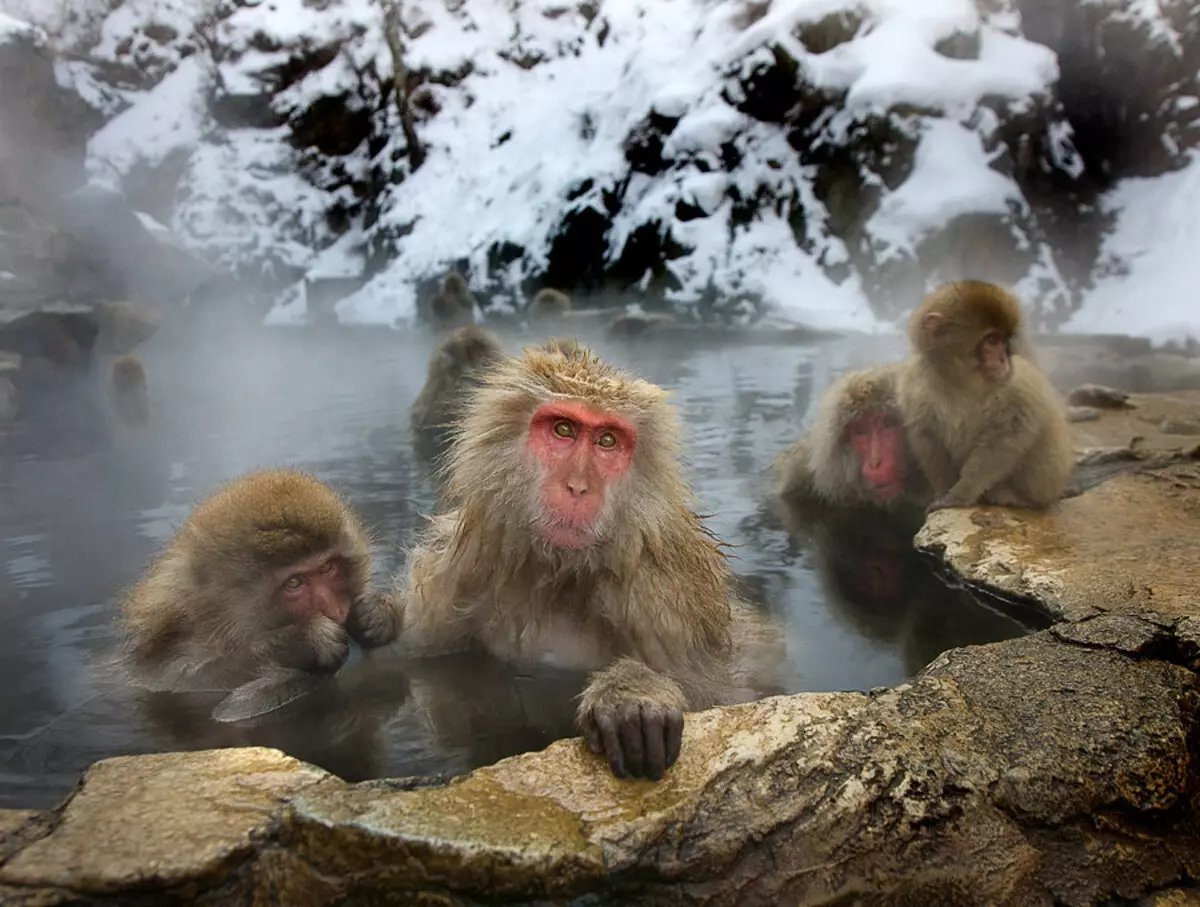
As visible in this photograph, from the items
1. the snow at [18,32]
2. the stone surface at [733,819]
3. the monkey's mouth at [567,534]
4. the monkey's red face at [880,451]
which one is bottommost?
the stone surface at [733,819]

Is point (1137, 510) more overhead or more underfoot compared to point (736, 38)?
more underfoot

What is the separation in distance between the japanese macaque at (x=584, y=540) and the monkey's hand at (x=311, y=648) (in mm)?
301

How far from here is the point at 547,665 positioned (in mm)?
2518

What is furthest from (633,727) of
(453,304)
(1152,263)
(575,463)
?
(1152,263)

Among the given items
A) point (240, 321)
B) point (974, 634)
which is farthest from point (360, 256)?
point (974, 634)

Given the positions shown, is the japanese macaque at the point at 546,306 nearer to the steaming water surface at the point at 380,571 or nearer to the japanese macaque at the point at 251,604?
the steaming water surface at the point at 380,571

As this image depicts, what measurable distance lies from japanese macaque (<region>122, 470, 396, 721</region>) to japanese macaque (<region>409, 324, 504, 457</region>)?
10.4 ft

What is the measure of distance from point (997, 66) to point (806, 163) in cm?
209

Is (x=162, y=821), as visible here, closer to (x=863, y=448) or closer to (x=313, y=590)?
(x=313, y=590)

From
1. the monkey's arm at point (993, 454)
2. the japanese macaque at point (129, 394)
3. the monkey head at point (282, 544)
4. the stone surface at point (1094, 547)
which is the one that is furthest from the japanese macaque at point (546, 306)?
the monkey head at point (282, 544)

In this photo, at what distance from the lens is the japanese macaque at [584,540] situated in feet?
7.24

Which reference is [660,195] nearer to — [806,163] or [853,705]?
[806,163]

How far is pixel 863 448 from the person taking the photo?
452cm

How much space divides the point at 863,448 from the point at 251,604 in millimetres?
2911
